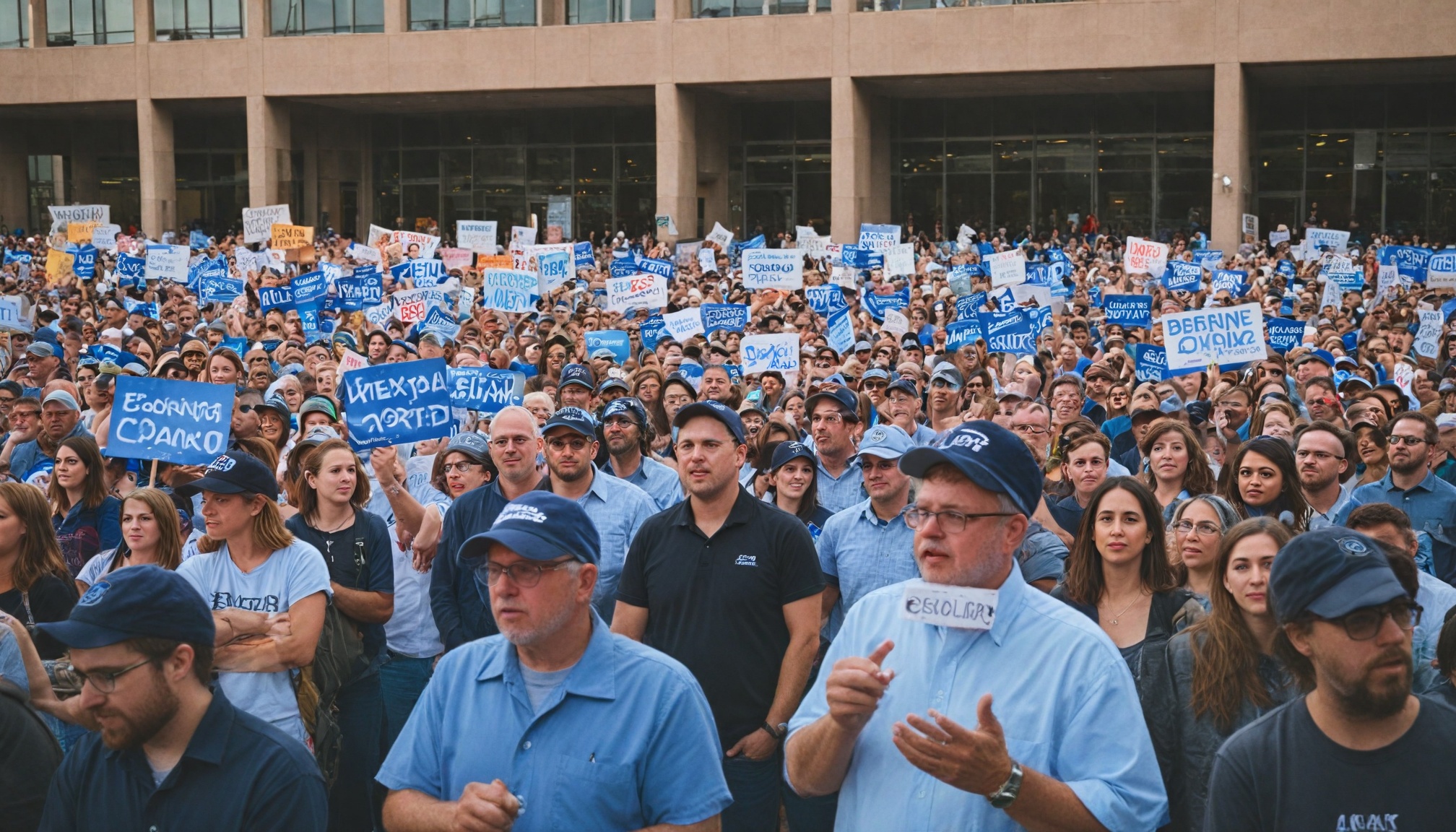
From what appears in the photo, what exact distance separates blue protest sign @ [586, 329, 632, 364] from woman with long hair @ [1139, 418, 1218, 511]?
868cm

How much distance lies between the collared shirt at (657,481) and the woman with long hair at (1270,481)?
2.88 m

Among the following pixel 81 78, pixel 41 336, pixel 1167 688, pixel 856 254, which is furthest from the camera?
pixel 81 78

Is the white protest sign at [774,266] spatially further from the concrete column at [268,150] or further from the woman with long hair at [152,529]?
the concrete column at [268,150]

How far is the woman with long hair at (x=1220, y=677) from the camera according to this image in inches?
189

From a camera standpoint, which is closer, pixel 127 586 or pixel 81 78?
pixel 127 586

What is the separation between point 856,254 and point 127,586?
26.3 meters

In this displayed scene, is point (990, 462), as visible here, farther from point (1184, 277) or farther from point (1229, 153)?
point (1229, 153)

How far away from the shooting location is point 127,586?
12.0ft

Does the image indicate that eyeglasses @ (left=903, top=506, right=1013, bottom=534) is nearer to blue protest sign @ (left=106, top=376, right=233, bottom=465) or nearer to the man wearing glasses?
the man wearing glasses

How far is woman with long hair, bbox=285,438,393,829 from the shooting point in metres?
6.65

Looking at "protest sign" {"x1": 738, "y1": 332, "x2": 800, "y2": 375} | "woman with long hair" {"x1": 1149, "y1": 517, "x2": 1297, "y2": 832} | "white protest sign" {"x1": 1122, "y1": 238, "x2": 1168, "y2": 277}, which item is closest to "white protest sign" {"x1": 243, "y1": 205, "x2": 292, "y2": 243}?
"white protest sign" {"x1": 1122, "y1": 238, "x2": 1168, "y2": 277}

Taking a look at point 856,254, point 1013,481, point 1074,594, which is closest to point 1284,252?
point 856,254

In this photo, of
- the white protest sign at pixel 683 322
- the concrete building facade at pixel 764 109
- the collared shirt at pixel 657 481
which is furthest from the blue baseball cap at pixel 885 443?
the concrete building facade at pixel 764 109

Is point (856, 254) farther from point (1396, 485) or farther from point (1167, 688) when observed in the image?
point (1167, 688)
